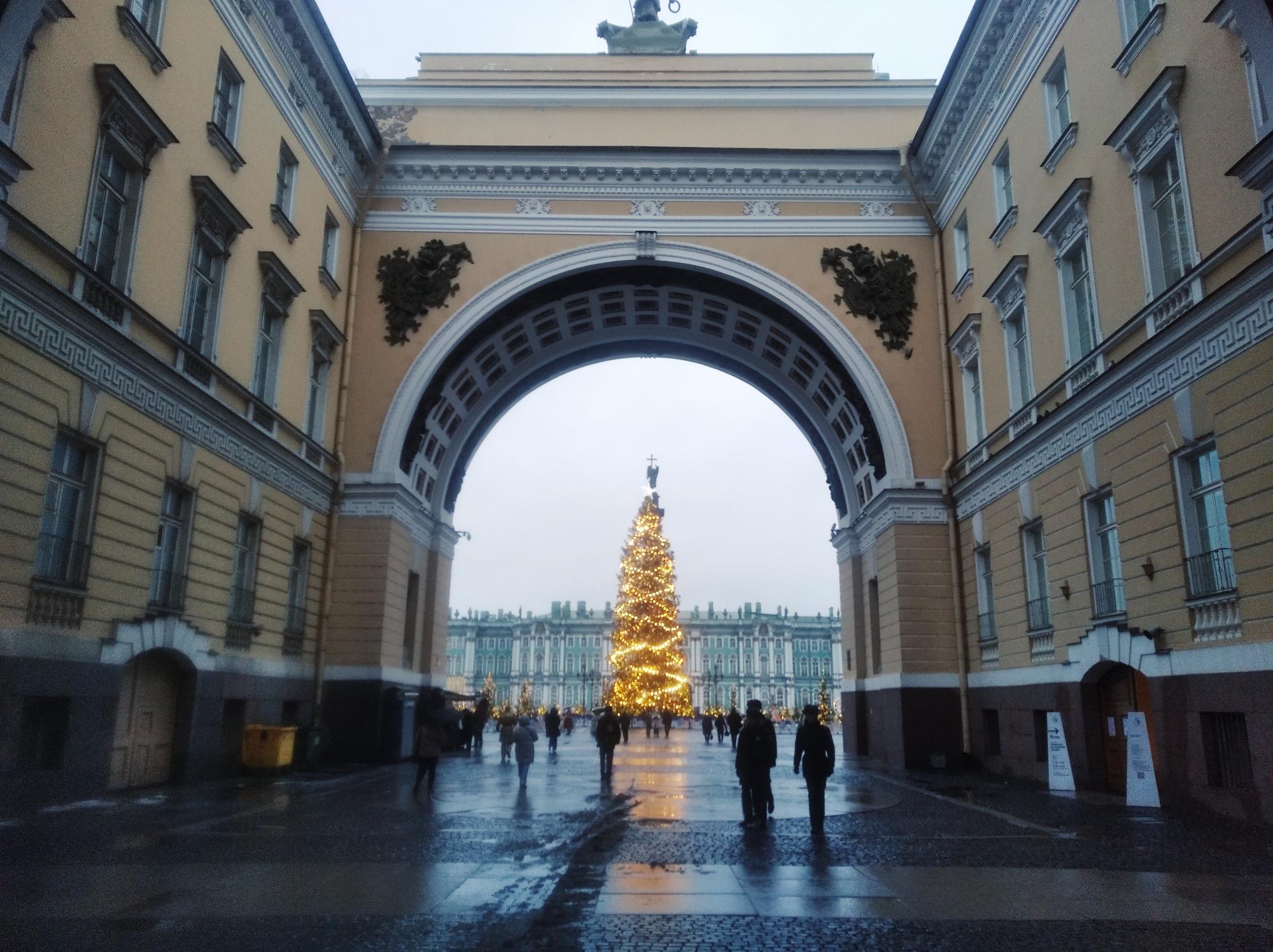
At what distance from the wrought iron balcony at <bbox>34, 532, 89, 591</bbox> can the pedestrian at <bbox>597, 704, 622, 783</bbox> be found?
1066 cm

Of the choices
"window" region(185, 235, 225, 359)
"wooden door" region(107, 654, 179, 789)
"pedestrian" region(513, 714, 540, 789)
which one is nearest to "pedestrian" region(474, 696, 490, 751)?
"pedestrian" region(513, 714, 540, 789)

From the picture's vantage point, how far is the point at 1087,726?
17922 mm

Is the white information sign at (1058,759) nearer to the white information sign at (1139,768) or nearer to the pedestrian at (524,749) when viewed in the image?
the white information sign at (1139,768)

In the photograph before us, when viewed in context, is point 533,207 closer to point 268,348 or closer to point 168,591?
point 268,348

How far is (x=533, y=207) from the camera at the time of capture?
2836cm

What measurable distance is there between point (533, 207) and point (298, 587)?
1269cm

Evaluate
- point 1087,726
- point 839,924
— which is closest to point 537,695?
point 1087,726

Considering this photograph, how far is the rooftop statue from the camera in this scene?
35.7 metres

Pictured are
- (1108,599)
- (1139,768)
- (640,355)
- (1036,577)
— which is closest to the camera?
(1139,768)

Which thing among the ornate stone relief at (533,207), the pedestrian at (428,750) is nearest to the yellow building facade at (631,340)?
the ornate stone relief at (533,207)

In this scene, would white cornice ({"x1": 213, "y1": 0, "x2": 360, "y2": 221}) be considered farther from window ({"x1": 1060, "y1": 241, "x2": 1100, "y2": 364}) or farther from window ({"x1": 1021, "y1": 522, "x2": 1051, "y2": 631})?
window ({"x1": 1021, "y1": 522, "x2": 1051, "y2": 631})

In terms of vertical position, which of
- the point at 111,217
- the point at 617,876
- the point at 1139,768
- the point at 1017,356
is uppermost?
the point at 1017,356

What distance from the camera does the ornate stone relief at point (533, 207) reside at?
28297 mm

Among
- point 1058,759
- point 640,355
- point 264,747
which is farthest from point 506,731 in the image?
point 1058,759
